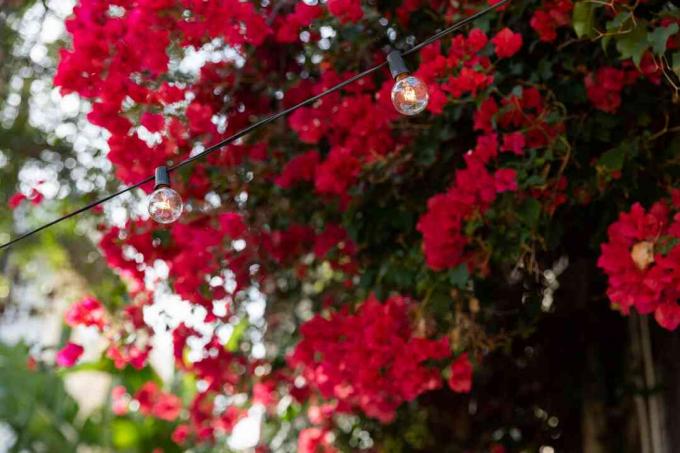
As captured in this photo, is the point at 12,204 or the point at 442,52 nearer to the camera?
the point at 442,52

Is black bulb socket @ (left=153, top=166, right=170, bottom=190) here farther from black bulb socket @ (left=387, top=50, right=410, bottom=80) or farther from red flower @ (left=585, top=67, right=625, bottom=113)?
red flower @ (left=585, top=67, right=625, bottom=113)

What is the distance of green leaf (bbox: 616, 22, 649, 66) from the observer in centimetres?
185

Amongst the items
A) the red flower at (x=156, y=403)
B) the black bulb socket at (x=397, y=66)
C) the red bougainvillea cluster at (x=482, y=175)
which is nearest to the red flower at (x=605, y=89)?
the red bougainvillea cluster at (x=482, y=175)

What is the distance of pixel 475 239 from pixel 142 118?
86 centimetres

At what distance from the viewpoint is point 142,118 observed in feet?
7.25

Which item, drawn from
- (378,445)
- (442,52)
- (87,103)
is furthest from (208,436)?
(442,52)

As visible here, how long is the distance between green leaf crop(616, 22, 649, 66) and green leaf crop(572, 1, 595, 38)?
70 millimetres

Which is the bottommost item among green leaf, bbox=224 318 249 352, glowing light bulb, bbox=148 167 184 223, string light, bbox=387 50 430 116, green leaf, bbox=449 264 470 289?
green leaf, bbox=224 318 249 352

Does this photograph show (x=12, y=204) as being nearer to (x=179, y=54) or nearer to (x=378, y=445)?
(x=179, y=54)

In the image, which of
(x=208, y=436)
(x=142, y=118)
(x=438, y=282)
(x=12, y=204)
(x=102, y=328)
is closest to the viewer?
(x=142, y=118)

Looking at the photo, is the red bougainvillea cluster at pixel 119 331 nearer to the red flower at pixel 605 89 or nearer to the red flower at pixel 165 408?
the red flower at pixel 165 408

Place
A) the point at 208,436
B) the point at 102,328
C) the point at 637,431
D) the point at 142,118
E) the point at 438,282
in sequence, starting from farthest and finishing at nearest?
1. the point at 208,436
2. the point at 637,431
3. the point at 102,328
4. the point at 438,282
5. the point at 142,118

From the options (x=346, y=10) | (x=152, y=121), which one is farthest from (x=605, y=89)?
(x=152, y=121)

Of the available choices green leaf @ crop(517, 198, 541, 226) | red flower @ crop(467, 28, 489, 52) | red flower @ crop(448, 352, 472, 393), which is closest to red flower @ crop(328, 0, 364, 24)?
red flower @ crop(467, 28, 489, 52)
